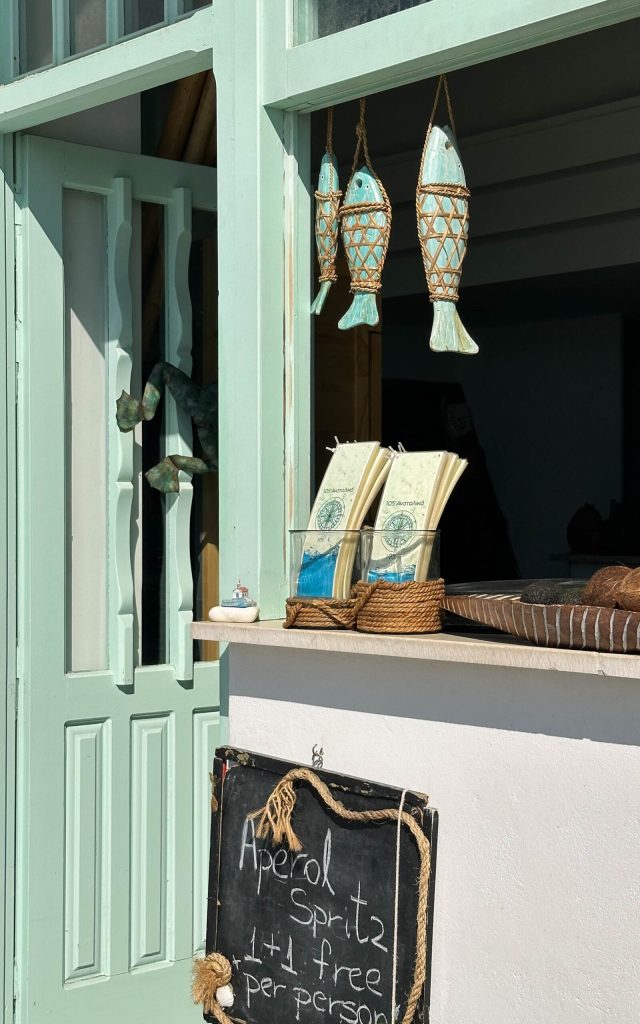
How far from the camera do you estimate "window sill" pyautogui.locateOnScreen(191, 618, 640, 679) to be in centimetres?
203

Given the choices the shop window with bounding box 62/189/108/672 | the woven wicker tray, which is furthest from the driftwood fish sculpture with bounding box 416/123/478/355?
the shop window with bounding box 62/189/108/672

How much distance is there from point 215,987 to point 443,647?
0.90 meters

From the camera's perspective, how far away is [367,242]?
2646 mm

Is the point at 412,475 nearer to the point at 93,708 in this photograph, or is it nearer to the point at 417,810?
the point at 417,810

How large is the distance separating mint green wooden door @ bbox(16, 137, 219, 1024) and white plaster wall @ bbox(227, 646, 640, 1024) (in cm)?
119

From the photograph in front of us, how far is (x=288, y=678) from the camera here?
2621mm

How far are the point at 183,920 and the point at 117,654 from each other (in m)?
0.75

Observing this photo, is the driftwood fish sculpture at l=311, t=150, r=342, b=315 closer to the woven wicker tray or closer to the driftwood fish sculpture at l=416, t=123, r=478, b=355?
the driftwood fish sculpture at l=416, t=123, r=478, b=355

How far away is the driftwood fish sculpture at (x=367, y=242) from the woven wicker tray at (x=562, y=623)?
0.65 m

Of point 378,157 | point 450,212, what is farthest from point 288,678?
point 378,157

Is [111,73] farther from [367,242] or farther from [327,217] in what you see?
[367,242]

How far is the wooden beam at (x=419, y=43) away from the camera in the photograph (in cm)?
221

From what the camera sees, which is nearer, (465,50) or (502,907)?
(502,907)

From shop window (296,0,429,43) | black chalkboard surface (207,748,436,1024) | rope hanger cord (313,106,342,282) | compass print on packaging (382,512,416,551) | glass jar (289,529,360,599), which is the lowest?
black chalkboard surface (207,748,436,1024)
